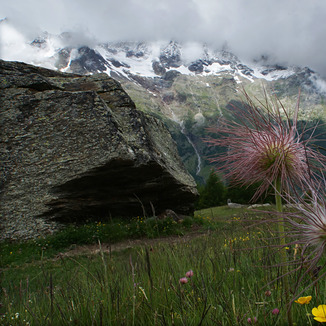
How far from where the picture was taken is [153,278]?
2.79 m

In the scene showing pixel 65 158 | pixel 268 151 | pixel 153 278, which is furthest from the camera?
pixel 65 158

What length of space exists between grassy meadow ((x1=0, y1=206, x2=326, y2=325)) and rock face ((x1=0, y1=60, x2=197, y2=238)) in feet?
3.04

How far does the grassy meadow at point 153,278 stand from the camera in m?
1.73

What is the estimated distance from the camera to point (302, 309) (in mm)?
1769

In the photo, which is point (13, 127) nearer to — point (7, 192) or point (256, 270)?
point (7, 192)

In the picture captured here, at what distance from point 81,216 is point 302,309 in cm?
1048

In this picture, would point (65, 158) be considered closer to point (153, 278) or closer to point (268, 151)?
point (153, 278)

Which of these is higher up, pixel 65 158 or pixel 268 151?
pixel 65 158

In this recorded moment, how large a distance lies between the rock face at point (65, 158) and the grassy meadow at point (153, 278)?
927 mm

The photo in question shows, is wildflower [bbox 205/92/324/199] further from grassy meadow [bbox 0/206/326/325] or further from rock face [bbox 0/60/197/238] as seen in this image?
rock face [bbox 0/60/197/238]

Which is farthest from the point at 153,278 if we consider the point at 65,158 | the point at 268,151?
the point at 65,158

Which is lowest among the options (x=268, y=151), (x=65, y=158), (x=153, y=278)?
(x=153, y=278)

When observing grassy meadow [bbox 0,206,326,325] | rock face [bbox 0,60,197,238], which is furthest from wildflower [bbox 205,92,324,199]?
rock face [bbox 0,60,197,238]

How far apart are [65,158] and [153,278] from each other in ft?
28.4
